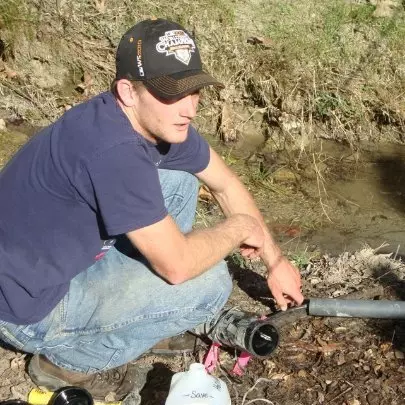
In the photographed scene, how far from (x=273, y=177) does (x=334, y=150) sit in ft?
2.29

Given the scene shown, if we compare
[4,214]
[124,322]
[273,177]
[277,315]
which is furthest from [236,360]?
[273,177]

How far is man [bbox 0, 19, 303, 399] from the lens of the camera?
250cm

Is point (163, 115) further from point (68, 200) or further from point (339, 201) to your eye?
point (339, 201)

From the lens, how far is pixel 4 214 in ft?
8.79

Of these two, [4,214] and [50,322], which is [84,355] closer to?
[50,322]

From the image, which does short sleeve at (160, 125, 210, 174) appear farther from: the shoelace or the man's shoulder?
the shoelace

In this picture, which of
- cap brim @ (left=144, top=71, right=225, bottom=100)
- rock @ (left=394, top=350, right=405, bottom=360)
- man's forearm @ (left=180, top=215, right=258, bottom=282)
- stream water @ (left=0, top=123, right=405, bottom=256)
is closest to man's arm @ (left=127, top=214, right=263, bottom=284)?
man's forearm @ (left=180, top=215, right=258, bottom=282)

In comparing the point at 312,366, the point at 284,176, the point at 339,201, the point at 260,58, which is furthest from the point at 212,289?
the point at 260,58

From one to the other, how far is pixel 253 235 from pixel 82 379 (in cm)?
99

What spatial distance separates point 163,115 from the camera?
2635 mm

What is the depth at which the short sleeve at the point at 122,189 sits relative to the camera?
2457 mm

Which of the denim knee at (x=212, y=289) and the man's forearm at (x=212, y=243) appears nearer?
the man's forearm at (x=212, y=243)

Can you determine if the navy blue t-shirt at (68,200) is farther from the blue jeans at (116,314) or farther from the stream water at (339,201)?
the stream water at (339,201)

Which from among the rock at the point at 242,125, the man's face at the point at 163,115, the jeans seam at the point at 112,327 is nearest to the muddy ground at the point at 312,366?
the jeans seam at the point at 112,327
